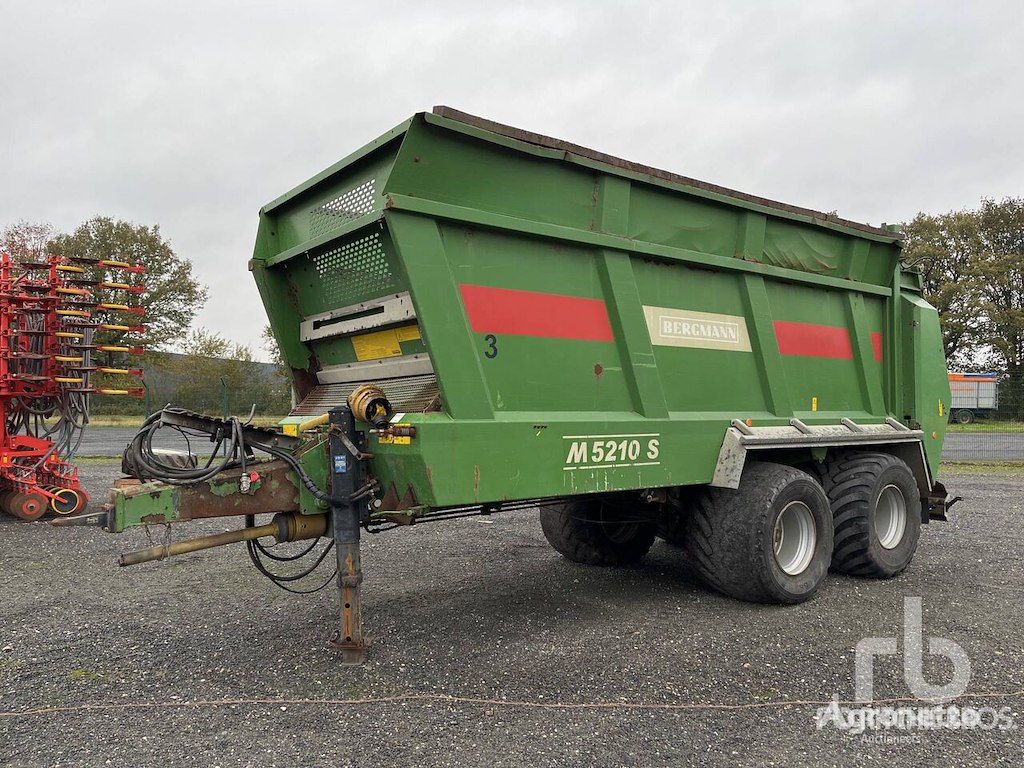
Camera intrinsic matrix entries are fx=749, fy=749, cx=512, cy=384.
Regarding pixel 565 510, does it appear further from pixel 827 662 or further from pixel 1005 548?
pixel 1005 548

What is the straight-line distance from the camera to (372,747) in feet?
9.91

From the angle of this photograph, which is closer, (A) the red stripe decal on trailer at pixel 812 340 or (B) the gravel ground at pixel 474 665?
(B) the gravel ground at pixel 474 665

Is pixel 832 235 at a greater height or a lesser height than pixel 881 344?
greater

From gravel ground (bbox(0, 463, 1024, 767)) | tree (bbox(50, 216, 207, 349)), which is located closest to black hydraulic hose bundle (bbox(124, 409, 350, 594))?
Result: gravel ground (bbox(0, 463, 1024, 767))

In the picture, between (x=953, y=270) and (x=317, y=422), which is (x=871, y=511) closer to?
(x=317, y=422)

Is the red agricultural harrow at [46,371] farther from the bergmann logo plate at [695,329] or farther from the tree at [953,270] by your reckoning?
the tree at [953,270]

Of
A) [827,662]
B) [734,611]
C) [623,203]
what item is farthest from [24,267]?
[827,662]

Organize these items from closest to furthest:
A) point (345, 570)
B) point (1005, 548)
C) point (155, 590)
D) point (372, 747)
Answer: point (372, 747)
point (345, 570)
point (155, 590)
point (1005, 548)

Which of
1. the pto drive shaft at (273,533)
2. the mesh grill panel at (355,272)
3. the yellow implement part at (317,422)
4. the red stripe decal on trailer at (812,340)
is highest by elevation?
the mesh grill panel at (355,272)

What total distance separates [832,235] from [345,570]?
4.57m

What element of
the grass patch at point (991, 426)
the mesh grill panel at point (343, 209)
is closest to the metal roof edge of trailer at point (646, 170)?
the mesh grill panel at point (343, 209)

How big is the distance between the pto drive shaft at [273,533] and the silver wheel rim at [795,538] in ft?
10.3

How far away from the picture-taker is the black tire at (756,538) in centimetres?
489

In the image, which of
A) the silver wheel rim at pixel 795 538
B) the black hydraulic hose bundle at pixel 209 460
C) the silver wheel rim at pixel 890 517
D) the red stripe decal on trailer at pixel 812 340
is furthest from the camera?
the silver wheel rim at pixel 890 517
